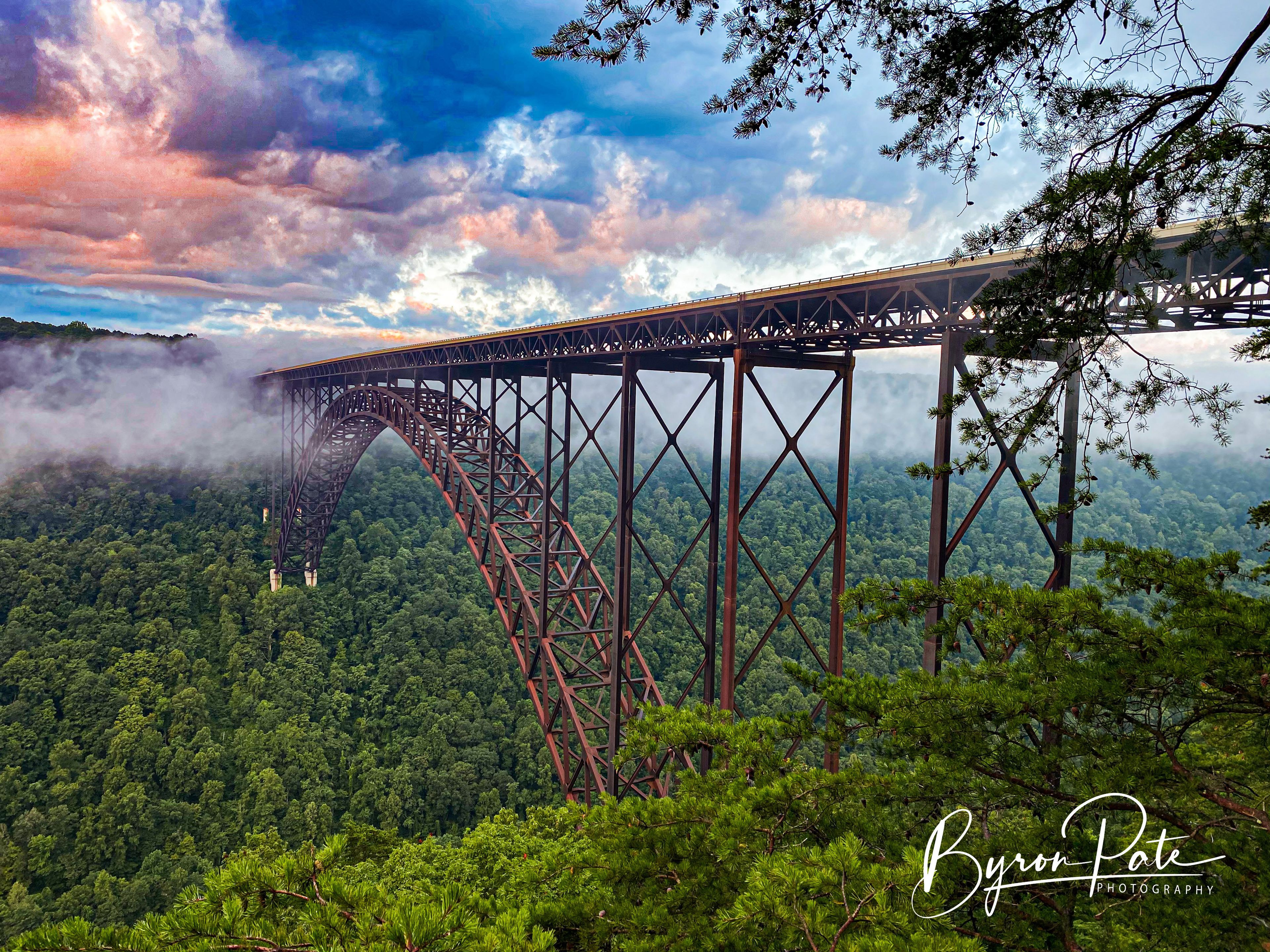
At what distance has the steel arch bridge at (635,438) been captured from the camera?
6.18 m

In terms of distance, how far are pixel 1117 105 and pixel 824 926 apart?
3.80 m

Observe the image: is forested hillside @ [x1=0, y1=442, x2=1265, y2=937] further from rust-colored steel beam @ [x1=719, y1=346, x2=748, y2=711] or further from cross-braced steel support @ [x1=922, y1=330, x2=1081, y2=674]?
cross-braced steel support @ [x1=922, y1=330, x2=1081, y2=674]

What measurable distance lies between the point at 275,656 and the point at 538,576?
18386 millimetres

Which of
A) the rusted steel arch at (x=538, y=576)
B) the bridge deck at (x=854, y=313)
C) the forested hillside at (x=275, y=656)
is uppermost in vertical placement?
the bridge deck at (x=854, y=313)

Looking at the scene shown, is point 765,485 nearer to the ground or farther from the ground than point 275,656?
farther from the ground

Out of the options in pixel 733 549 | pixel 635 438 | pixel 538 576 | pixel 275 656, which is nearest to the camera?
pixel 733 549

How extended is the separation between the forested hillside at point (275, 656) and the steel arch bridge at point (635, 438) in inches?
252

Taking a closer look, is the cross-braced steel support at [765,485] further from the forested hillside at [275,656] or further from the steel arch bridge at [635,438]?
the forested hillside at [275,656]

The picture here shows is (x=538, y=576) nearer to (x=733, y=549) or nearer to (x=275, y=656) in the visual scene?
(x=733, y=549)

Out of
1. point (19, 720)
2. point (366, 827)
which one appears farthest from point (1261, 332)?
point (19, 720)

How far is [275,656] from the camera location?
2988 cm

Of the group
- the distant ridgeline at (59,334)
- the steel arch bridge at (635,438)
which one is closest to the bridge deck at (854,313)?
the steel arch bridge at (635,438)

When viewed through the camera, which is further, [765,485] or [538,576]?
[538,576]

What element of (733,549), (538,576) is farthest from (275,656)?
(733,549)
